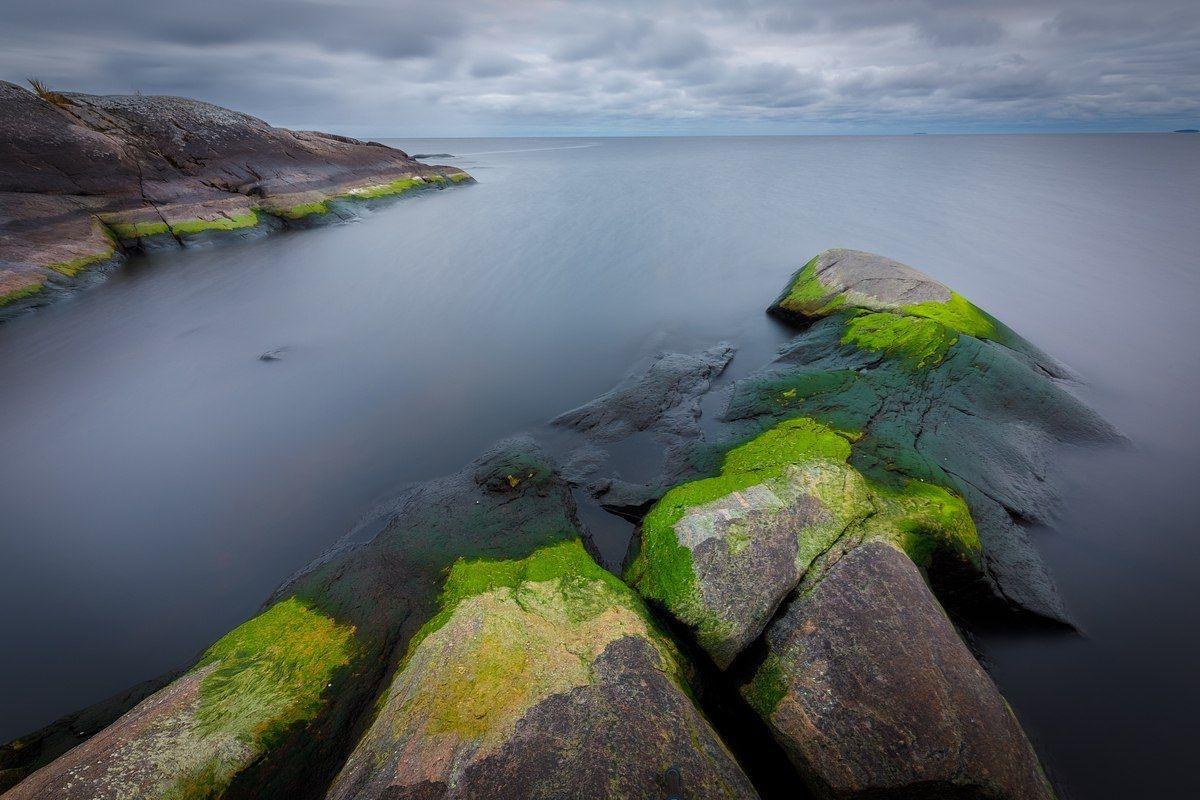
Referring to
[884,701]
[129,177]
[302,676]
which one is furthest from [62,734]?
[129,177]

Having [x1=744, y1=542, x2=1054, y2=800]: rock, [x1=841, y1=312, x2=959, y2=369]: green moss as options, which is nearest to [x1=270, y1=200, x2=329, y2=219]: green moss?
[x1=841, y1=312, x2=959, y2=369]: green moss

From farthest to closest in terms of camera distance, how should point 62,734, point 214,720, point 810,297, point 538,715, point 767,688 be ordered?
point 810,297
point 62,734
point 767,688
point 214,720
point 538,715

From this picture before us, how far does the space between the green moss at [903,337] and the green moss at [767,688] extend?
6024 millimetres

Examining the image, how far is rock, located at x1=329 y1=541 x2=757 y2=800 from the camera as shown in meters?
2.87

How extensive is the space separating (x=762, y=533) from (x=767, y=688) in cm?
122

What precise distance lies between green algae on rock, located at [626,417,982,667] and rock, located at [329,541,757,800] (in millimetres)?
460

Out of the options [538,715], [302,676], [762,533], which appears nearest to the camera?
[538,715]

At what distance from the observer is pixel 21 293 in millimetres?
13078

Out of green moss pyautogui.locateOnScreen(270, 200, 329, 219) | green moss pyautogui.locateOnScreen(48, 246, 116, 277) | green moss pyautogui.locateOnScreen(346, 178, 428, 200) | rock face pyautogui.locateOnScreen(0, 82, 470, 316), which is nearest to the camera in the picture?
green moss pyautogui.locateOnScreen(48, 246, 116, 277)

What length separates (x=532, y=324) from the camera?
1241cm

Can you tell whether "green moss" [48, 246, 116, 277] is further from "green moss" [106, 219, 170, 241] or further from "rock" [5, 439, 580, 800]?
"rock" [5, 439, 580, 800]

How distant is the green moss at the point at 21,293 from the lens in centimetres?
1265

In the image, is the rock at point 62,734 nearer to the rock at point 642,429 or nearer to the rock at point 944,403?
the rock at point 642,429

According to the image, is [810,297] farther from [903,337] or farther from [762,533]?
[762,533]
